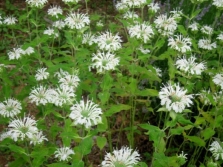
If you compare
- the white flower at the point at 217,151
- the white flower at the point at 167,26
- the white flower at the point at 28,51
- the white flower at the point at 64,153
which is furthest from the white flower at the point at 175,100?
the white flower at the point at 28,51

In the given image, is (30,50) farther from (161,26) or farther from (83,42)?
(161,26)

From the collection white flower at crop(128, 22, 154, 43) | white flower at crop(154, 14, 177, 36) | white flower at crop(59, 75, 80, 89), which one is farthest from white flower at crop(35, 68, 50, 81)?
white flower at crop(154, 14, 177, 36)

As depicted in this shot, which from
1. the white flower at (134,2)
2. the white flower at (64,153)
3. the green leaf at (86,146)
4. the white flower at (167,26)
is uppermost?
the white flower at (134,2)

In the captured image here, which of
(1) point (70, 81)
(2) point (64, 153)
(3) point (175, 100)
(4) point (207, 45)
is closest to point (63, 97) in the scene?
(1) point (70, 81)

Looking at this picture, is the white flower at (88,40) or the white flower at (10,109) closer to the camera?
the white flower at (10,109)

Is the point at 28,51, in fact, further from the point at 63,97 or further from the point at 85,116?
the point at 85,116

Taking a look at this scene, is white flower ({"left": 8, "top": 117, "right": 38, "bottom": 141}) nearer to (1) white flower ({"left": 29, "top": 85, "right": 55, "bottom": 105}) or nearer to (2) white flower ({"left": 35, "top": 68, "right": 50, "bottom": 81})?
(1) white flower ({"left": 29, "top": 85, "right": 55, "bottom": 105})

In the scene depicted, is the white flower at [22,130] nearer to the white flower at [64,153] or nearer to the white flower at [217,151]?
the white flower at [64,153]

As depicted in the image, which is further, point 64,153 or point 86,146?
point 64,153

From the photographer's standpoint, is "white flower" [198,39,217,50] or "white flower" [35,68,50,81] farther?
"white flower" [198,39,217,50]

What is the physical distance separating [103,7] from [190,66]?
3.46m

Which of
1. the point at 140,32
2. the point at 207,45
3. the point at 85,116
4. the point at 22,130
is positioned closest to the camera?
the point at 85,116

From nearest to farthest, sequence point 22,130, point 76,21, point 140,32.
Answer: point 22,130
point 140,32
point 76,21

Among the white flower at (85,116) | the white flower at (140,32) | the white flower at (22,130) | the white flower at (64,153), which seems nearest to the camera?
the white flower at (85,116)
